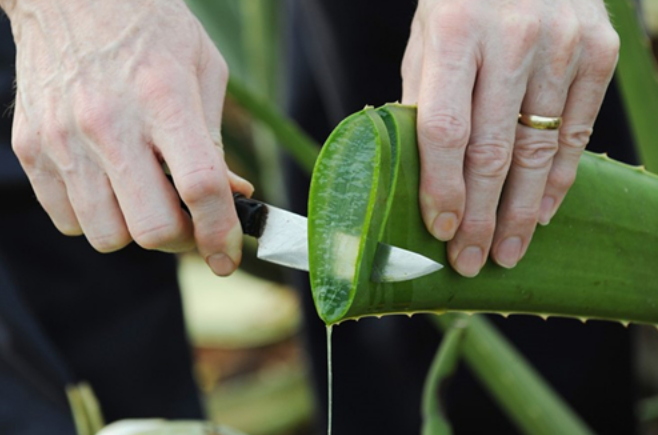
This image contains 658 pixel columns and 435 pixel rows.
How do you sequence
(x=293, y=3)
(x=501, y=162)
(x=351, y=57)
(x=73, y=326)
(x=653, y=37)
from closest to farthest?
1. (x=501, y=162)
2. (x=73, y=326)
3. (x=351, y=57)
4. (x=293, y=3)
5. (x=653, y=37)

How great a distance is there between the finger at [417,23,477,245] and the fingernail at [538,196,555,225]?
70mm

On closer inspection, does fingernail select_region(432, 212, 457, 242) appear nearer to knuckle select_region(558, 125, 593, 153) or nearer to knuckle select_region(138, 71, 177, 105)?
knuckle select_region(558, 125, 593, 153)

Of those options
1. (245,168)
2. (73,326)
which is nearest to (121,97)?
(73,326)

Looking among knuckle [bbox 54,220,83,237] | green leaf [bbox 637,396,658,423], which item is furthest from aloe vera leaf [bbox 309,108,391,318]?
green leaf [bbox 637,396,658,423]

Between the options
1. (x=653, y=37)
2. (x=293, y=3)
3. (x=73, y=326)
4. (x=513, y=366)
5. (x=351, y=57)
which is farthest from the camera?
(x=653, y=37)

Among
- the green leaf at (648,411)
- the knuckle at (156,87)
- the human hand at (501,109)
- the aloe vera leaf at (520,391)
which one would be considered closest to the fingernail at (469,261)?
the human hand at (501,109)

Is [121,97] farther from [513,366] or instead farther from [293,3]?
[293,3]

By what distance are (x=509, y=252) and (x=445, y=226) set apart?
0.05m

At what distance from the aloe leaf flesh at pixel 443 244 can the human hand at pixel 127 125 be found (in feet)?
0.30

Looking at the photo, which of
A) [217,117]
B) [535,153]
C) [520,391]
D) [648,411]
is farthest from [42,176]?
[648,411]

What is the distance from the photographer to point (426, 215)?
0.59m

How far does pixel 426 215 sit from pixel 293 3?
1.10 meters

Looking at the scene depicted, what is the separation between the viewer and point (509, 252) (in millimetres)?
615

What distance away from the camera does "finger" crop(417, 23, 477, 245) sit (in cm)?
56
